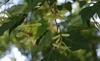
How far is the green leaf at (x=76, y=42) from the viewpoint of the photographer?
841mm

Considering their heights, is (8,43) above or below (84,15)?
below

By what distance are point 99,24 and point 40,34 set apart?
199 mm

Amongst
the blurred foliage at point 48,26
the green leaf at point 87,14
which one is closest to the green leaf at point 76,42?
the blurred foliage at point 48,26

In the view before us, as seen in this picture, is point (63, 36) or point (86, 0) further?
point (86, 0)

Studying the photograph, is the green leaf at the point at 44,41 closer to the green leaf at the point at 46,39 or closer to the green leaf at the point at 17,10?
the green leaf at the point at 46,39

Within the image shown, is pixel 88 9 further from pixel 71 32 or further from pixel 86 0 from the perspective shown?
pixel 86 0

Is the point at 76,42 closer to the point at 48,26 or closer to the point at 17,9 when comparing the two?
the point at 48,26

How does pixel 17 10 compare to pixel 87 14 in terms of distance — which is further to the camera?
pixel 17 10

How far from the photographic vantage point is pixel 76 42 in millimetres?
856

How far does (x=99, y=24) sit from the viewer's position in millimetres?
829

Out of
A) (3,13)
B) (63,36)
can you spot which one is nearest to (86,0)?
(63,36)

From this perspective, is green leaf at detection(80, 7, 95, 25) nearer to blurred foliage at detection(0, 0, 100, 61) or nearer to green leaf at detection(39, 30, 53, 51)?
blurred foliage at detection(0, 0, 100, 61)

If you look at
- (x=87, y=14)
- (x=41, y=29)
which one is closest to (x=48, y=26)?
(x=41, y=29)

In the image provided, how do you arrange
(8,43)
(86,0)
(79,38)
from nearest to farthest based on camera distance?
(79,38)
(86,0)
(8,43)
